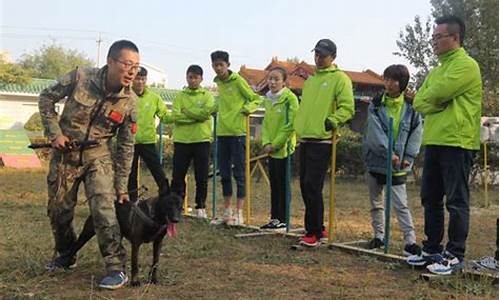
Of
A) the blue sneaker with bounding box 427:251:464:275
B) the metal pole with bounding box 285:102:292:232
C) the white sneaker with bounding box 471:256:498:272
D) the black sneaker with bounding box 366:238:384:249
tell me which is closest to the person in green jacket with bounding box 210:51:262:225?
the metal pole with bounding box 285:102:292:232

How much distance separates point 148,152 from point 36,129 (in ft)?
69.5

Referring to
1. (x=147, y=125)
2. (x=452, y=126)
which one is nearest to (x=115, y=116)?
(x=452, y=126)

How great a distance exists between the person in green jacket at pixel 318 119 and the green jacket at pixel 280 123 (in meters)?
0.65

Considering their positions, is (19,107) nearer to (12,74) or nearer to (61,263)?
(12,74)

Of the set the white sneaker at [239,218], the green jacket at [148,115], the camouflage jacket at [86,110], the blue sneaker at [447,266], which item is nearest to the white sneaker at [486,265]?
the blue sneaker at [447,266]

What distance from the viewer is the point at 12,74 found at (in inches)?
1097

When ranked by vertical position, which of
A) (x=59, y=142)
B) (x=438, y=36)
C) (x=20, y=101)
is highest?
(x=438, y=36)

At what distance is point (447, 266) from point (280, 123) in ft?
9.40

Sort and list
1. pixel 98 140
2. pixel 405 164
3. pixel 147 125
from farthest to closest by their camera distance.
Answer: pixel 147 125, pixel 405 164, pixel 98 140

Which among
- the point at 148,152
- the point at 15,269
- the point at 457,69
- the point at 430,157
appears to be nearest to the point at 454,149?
the point at 430,157

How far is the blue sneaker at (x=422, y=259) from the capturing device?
4.81 metres

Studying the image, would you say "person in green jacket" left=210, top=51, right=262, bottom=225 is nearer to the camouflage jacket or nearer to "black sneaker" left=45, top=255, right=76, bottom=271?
"black sneaker" left=45, top=255, right=76, bottom=271

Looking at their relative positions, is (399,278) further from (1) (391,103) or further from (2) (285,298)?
(1) (391,103)

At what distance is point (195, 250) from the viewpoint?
230 inches
